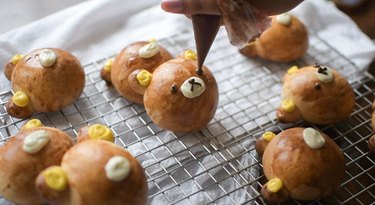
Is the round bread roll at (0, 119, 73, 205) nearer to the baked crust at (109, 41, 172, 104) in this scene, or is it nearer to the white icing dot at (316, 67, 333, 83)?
the baked crust at (109, 41, 172, 104)

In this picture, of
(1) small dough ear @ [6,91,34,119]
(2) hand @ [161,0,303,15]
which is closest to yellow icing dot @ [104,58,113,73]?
(1) small dough ear @ [6,91,34,119]

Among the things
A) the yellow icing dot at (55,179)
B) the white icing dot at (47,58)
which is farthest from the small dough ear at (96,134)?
the white icing dot at (47,58)

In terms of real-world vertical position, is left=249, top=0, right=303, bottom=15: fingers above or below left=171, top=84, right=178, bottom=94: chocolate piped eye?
above

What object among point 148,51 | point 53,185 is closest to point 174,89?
point 148,51

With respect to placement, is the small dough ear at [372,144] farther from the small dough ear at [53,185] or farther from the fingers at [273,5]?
the small dough ear at [53,185]

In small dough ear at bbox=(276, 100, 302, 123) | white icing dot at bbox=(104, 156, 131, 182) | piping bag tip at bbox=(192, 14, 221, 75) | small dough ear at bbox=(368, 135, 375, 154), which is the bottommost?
small dough ear at bbox=(368, 135, 375, 154)

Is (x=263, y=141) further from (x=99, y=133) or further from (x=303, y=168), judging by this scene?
(x=99, y=133)

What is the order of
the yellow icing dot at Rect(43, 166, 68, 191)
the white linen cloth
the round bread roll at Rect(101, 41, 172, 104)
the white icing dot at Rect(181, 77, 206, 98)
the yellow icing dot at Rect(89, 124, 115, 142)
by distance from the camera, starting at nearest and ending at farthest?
the yellow icing dot at Rect(43, 166, 68, 191) < the yellow icing dot at Rect(89, 124, 115, 142) < the white icing dot at Rect(181, 77, 206, 98) < the round bread roll at Rect(101, 41, 172, 104) < the white linen cloth
